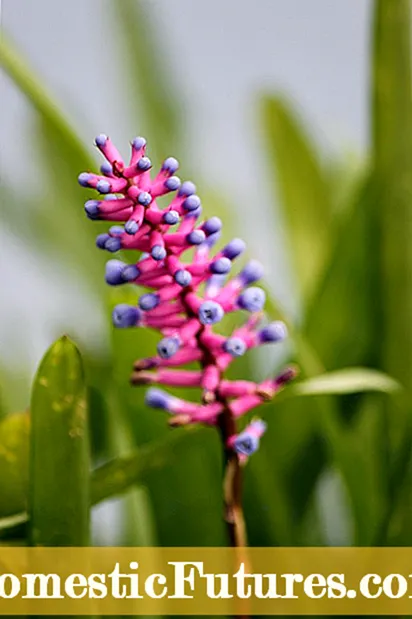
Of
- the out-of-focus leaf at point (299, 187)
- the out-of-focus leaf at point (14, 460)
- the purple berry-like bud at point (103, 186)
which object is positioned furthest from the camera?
the out-of-focus leaf at point (299, 187)

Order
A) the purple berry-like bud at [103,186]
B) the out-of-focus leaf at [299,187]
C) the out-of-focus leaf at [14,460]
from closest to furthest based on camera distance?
the purple berry-like bud at [103,186] < the out-of-focus leaf at [14,460] < the out-of-focus leaf at [299,187]

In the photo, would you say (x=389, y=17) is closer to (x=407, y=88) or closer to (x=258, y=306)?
(x=407, y=88)

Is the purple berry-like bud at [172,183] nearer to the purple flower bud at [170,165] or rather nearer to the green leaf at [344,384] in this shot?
the purple flower bud at [170,165]

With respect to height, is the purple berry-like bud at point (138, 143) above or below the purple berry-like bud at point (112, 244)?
above

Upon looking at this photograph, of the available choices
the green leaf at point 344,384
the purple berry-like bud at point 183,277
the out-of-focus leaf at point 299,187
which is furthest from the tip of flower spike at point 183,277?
the out-of-focus leaf at point 299,187

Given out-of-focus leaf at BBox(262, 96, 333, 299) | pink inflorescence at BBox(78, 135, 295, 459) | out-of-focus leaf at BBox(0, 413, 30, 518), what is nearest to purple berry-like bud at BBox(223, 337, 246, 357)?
pink inflorescence at BBox(78, 135, 295, 459)

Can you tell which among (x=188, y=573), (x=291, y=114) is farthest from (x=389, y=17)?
(x=188, y=573)

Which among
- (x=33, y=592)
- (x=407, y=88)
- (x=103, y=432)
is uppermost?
(x=407, y=88)

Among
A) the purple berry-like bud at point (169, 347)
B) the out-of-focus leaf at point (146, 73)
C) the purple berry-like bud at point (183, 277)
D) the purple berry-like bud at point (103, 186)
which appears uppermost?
the out-of-focus leaf at point (146, 73)

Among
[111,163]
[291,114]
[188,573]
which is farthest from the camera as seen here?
[291,114]
